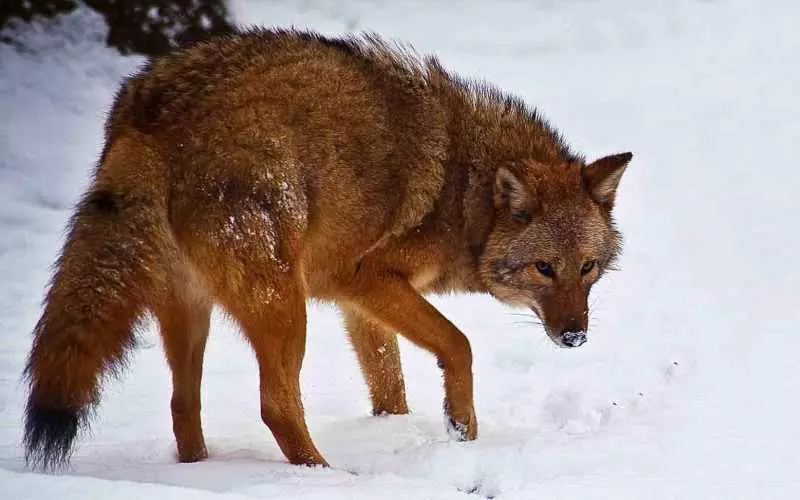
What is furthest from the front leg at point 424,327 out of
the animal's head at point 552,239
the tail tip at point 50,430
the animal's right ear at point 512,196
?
the tail tip at point 50,430

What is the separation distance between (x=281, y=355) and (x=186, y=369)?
0.78 meters

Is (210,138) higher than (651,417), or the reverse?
(210,138)

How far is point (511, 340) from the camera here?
309 inches

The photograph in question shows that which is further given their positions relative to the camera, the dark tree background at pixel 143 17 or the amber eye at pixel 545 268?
the dark tree background at pixel 143 17

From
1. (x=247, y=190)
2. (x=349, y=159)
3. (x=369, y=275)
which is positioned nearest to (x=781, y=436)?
(x=369, y=275)

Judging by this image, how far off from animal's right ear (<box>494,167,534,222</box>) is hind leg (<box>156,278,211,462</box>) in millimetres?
1708

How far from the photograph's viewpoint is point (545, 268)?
19.1 feet

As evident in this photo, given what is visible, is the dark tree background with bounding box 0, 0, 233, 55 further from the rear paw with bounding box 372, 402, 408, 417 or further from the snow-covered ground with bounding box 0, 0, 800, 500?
the rear paw with bounding box 372, 402, 408, 417

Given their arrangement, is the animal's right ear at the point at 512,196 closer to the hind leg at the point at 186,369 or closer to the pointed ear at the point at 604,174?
the pointed ear at the point at 604,174

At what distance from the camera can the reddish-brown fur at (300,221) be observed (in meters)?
4.69

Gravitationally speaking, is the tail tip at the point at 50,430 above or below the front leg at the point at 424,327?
below

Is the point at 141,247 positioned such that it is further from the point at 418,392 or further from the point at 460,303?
the point at 460,303

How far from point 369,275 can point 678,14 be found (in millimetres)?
9799

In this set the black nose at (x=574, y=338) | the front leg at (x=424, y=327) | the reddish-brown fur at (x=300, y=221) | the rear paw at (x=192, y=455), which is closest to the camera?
the reddish-brown fur at (x=300, y=221)
